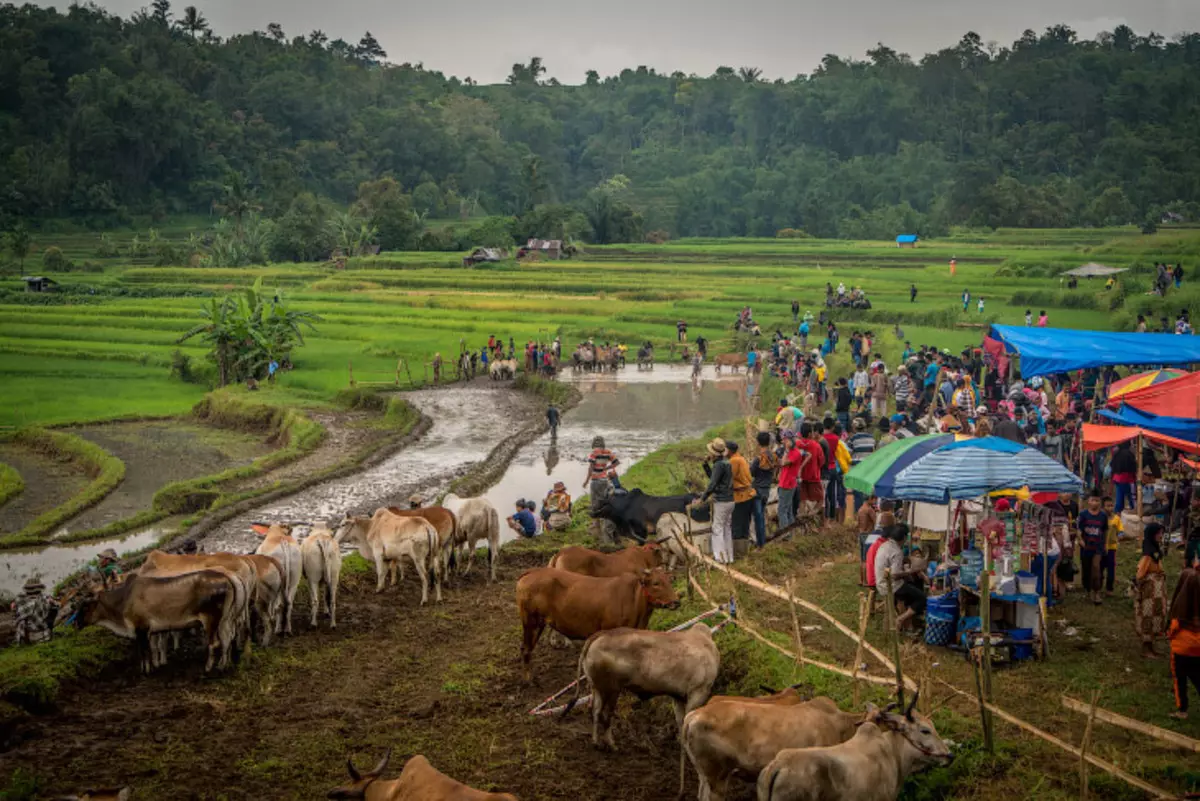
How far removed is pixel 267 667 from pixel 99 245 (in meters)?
78.7

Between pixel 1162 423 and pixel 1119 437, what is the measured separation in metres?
0.64

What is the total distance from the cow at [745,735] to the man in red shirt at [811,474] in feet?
27.5

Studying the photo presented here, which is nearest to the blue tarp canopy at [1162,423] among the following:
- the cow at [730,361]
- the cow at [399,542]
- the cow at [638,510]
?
the cow at [638,510]

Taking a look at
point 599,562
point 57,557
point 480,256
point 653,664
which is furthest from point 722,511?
point 480,256

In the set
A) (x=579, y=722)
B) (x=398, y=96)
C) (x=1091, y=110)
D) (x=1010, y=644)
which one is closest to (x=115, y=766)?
(x=579, y=722)

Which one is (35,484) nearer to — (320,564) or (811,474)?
(320,564)

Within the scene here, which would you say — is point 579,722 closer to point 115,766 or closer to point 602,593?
point 602,593

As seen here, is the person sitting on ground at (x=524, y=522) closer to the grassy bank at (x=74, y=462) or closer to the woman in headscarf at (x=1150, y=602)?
the woman in headscarf at (x=1150, y=602)

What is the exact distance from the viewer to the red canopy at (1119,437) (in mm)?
16156

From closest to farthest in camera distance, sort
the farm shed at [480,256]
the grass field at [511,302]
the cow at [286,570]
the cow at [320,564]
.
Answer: the cow at [286,570]
the cow at [320,564]
the grass field at [511,302]
the farm shed at [480,256]

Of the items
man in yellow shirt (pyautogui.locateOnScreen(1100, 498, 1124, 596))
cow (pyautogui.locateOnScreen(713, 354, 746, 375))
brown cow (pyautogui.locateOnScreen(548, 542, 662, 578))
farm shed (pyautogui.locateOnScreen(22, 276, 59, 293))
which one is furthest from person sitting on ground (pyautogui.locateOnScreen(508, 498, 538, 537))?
farm shed (pyautogui.locateOnScreen(22, 276, 59, 293))

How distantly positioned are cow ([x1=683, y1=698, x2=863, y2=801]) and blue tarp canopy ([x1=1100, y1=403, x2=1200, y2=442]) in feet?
32.4

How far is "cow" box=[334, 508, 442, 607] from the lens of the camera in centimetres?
1537

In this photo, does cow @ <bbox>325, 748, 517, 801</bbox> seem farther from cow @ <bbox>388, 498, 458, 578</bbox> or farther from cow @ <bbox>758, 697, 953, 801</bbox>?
cow @ <bbox>388, 498, 458, 578</bbox>
